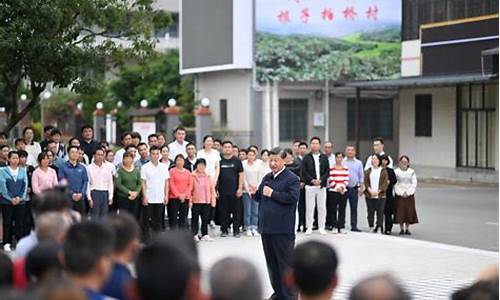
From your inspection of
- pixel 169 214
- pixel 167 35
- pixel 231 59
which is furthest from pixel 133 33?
pixel 167 35

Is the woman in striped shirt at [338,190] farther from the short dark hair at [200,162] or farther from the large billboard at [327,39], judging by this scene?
the large billboard at [327,39]

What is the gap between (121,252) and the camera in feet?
18.5

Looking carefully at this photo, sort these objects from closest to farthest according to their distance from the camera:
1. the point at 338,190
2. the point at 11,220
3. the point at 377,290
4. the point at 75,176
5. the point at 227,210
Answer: the point at 377,290
the point at 11,220
the point at 75,176
the point at 227,210
the point at 338,190

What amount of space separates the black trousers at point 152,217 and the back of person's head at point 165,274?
39.4 feet

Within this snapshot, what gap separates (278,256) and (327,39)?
29.1 meters

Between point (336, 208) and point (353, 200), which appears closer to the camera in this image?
point (336, 208)

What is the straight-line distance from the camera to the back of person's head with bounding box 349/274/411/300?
14.5ft

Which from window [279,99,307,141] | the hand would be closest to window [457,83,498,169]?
window [279,99,307,141]

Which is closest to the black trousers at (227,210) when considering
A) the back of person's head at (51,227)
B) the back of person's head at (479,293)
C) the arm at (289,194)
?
the arm at (289,194)

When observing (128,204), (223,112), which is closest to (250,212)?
(128,204)

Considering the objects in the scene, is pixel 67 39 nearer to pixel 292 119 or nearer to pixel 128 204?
pixel 128 204

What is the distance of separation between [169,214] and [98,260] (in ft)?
40.0

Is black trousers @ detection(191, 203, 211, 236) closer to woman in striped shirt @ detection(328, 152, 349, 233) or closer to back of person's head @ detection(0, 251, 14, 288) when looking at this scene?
woman in striped shirt @ detection(328, 152, 349, 233)

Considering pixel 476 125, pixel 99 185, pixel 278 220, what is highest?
pixel 476 125
